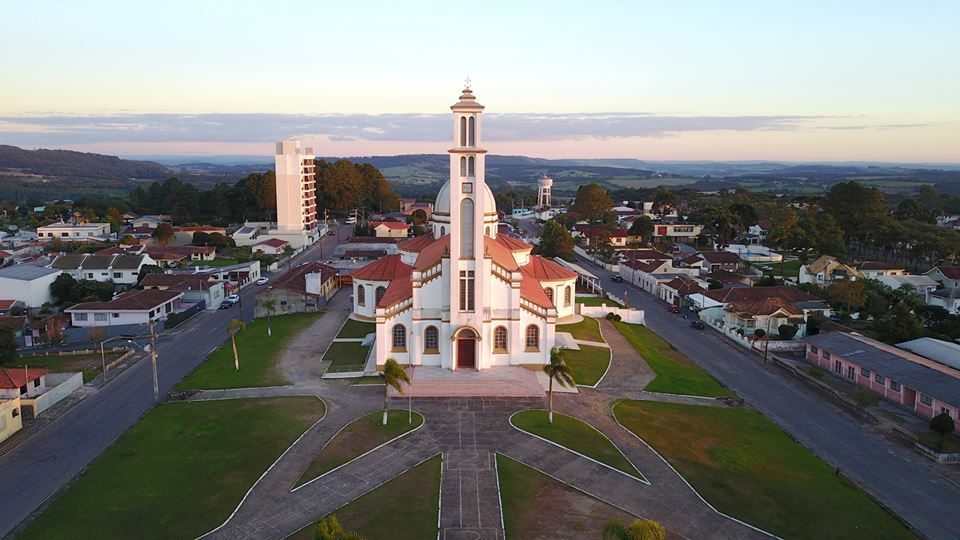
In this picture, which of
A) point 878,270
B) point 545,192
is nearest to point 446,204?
point 878,270

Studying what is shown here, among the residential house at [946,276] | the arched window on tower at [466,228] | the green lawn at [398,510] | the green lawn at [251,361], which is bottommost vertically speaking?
the green lawn at [398,510]

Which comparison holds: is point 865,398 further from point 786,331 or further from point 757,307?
point 757,307

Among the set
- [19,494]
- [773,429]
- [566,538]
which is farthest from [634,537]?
[19,494]

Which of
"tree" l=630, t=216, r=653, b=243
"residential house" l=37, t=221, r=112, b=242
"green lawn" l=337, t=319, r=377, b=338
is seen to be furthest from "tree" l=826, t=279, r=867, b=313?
"residential house" l=37, t=221, r=112, b=242

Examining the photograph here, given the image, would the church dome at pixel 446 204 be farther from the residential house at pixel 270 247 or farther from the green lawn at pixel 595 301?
the residential house at pixel 270 247

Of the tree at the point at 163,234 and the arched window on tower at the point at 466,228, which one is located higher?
the arched window on tower at the point at 466,228

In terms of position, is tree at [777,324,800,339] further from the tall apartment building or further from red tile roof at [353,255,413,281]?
the tall apartment building

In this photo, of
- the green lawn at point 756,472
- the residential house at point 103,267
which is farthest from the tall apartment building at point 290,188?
the green lawn at point 756,472
